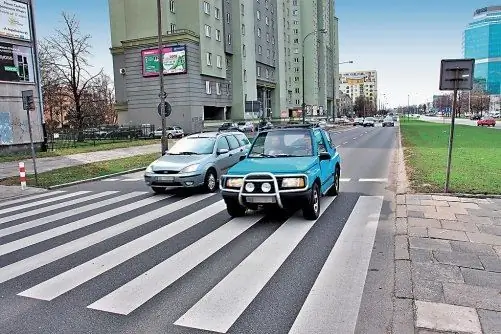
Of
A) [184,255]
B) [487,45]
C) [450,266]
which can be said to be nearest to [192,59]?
[184,255]

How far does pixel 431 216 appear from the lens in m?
7.06

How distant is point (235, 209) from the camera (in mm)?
7648

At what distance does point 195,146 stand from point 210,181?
134 cm

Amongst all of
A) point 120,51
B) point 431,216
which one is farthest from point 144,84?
point 431,216

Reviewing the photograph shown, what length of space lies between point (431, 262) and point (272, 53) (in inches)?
2808

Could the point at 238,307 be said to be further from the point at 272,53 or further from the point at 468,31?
the point at 468,31

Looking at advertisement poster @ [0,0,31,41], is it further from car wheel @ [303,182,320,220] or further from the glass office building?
the glass office building

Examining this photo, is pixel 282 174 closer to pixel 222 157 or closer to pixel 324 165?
pixel 324 165

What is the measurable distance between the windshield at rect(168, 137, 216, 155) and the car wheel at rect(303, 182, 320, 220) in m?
4.62

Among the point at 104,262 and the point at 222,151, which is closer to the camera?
the point at 104,262

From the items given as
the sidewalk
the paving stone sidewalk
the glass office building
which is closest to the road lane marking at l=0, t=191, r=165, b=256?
the paving stone sidewalk

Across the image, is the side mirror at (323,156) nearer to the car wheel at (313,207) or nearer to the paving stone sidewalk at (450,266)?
the car wheel at (313,207)

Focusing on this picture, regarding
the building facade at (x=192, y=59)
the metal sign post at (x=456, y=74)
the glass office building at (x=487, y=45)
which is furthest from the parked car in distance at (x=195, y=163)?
the glass office building at (x=487, y=45)

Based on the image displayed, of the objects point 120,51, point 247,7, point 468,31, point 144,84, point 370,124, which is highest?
point 468,31
